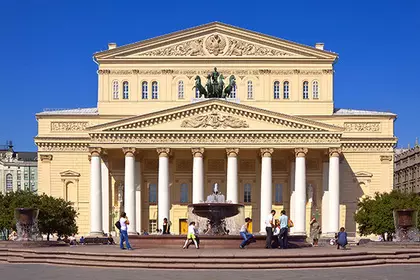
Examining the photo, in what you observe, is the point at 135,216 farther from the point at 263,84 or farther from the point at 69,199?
the point at 263,84

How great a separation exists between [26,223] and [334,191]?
38190 mm

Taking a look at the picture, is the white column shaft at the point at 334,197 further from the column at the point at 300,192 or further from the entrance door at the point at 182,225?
the entrance door at the point at 182,225

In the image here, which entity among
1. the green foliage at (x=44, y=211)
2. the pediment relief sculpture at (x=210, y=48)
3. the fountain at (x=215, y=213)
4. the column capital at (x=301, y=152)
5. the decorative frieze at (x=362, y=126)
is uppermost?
the pediment relief sculpture at (x=210, y=48)

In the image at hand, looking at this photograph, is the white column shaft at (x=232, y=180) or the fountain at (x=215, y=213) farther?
the white column shaft at (x=232, y=180)

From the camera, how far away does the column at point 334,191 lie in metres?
75.2

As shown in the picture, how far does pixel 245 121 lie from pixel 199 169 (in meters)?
6.21

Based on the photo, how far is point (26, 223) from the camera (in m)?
44.2

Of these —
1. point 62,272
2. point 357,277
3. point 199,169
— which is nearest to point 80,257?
point 62,272

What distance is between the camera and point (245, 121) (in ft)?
248

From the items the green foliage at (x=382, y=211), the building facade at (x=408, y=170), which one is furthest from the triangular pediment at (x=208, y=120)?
the building facade at (x=408, y=170)

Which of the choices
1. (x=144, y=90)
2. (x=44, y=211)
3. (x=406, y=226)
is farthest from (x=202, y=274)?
(x=144, y=90)

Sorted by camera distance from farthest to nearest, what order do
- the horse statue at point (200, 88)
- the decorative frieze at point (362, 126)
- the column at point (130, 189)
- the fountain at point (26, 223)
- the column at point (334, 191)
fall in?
the decorative frieze at point (362, 126) → the horse statue at point (200, 88) → the column at point (334, 191) → the column at point (130, 189) → the fountain at point (26, 223)

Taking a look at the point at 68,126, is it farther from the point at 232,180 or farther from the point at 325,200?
the point at 325,200

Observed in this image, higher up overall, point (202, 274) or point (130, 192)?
point (130, 192)
